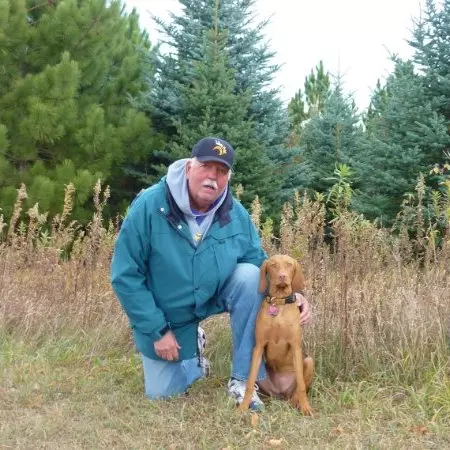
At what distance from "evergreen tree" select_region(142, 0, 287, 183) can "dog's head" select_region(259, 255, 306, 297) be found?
7228 millimetres

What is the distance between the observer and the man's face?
3.87m

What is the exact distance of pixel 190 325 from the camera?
4.16 m

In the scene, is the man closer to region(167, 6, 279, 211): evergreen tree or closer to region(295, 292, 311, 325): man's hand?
region(295, 292, 311, 325): man's hand

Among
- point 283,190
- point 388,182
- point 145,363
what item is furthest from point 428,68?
point 145,363

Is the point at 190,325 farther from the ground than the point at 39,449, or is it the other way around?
the point at 190,325

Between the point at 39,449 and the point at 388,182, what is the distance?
7351mm

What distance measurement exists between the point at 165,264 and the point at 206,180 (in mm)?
530

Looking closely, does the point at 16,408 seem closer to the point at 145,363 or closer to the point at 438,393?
the point at 145,363

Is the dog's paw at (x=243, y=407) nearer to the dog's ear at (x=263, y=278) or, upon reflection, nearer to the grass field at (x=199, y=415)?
the grass field at (x=199, y=415)

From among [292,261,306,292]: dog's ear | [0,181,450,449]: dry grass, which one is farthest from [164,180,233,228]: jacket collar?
[0,181,450,449]: dry grass

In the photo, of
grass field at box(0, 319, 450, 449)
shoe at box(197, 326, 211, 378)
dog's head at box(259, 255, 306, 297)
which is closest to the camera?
grass field at box(0, 319, 450, 449)

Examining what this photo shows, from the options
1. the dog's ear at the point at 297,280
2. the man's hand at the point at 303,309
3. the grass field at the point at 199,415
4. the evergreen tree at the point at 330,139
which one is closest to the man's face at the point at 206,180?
the dog's ear at the point at 297,280

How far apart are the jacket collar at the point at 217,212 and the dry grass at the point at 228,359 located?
0.88m

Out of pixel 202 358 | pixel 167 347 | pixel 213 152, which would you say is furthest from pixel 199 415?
pixel 213 152
